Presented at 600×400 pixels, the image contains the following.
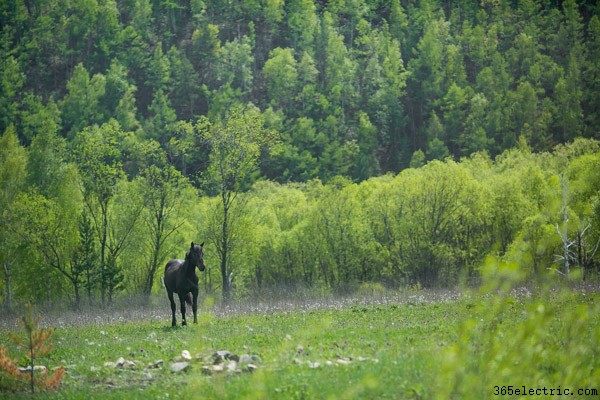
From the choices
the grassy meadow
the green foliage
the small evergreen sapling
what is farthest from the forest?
the small evergreen sapling

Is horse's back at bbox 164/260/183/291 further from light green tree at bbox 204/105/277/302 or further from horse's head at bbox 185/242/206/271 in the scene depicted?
light green tree at bbox 204/105/277/302

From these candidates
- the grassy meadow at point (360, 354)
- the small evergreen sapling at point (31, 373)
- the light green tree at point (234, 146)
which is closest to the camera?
the grassy meadow at point (360, 354)

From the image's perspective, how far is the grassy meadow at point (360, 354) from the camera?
8945mm

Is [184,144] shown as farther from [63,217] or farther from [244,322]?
[244,322]

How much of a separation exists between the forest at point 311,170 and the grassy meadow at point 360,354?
3.40 ft

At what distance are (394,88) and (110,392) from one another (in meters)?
178

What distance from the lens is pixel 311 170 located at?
525ft

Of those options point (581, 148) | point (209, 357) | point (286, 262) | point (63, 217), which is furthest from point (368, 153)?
point (209, 357)

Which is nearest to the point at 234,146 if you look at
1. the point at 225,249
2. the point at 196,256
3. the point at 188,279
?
the point at 225,249

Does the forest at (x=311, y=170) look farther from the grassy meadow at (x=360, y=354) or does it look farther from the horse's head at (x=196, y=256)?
the horse's head at (x=196, y=256)

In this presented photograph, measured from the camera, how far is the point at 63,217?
60656 mm

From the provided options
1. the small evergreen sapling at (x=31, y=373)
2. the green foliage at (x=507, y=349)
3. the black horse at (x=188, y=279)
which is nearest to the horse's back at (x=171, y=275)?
the black horse at (x=188, y=279)

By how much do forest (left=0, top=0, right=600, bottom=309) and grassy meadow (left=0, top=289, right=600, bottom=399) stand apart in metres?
1.04

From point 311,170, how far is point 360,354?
143m
